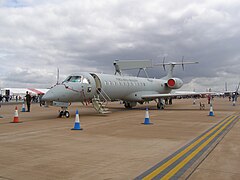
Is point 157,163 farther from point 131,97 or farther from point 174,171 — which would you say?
point 131,97

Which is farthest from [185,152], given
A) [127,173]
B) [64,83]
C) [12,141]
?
[64,83]

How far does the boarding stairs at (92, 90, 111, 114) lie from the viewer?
19.0m

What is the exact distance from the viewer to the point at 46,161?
5.89 m

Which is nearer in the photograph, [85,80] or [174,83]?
[85,80]

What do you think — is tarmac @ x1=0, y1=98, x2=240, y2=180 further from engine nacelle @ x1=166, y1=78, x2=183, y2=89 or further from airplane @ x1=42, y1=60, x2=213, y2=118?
engine nacelle @ x1=166, y1=78, x2=183, y2=89

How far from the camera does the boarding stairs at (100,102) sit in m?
19.0

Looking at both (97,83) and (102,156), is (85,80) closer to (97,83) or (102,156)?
(97,83)

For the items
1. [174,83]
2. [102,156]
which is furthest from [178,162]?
[174,83]

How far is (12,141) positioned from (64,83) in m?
9.37

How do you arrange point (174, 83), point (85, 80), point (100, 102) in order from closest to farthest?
point (85, 80) < point (100, 102) < point (174, 83)

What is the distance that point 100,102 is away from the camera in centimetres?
1966

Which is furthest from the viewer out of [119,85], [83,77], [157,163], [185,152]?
[119,85]

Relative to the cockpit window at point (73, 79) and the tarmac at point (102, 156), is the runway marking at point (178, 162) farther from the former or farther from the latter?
the cockpit window at point (73, 79)

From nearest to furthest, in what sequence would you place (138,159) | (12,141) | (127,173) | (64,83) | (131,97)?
(127,173)
(138,159)
(12,141)
(64,83)
(131,97)
